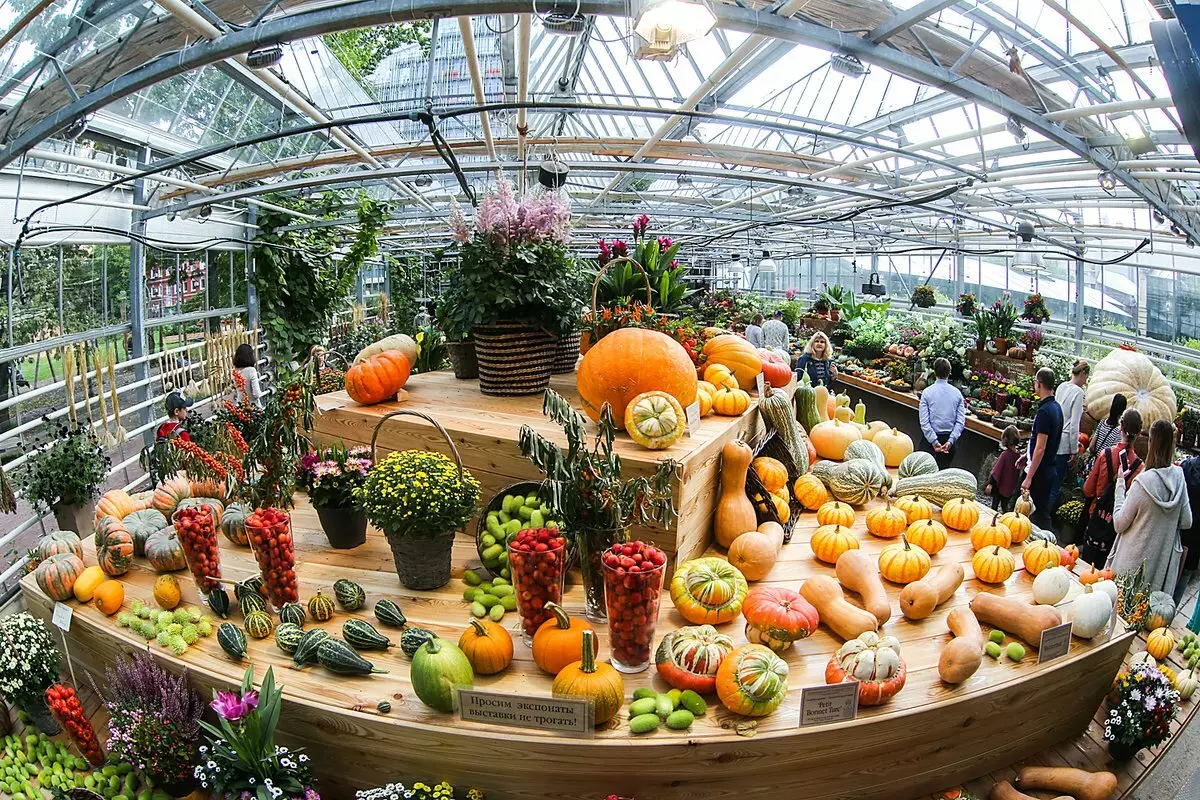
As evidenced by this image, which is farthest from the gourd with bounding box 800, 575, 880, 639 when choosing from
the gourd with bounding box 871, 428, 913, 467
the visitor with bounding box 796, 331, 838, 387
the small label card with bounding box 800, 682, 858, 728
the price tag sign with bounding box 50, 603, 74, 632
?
the visitor with bounding box 796, 331, 838, 387

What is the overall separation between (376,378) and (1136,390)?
6444mm

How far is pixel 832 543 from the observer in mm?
2707

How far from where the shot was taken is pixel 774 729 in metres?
1.78

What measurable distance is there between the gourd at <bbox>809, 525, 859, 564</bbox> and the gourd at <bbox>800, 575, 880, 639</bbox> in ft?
0.94

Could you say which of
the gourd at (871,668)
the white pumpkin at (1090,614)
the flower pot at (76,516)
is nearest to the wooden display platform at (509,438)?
the gourd at (871,668)

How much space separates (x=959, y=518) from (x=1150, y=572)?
65.1 inches

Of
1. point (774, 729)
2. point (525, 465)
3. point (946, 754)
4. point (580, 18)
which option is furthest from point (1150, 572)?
point (580, 18)

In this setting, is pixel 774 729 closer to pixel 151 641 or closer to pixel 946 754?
pixel 946 754

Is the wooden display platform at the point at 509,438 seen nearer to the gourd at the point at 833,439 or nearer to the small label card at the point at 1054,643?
the gourd at the point at 833,439

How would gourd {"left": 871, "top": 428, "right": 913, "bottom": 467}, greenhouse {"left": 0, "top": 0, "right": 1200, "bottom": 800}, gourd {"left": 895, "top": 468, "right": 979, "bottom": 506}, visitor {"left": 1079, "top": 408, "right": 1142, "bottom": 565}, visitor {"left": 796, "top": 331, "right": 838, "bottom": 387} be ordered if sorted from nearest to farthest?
greenhouse {"left": 0, "top": 0, "right": 1200, "bottom": 800}, gourd {"left": 895, "top": 468, "right": 979, "bottom": 506}, gourd {"left": 871, "top": 428, "right": 913, "bottom": 467}, visitor {"left": 1079, "top": 408, "right": 1142, "bottom": 565}, visitor {"left": 796, "top": 331, "right": 838, "bottom": 387}

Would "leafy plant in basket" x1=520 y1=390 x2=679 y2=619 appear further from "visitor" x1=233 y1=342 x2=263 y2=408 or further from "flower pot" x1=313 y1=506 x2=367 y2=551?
"visitor" x1=233 y1=342 x2=263 y2=408

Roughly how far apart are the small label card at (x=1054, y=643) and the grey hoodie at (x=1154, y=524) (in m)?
2.02

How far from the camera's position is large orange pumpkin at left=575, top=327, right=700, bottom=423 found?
8.70ft

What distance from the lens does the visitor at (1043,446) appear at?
4.78m
